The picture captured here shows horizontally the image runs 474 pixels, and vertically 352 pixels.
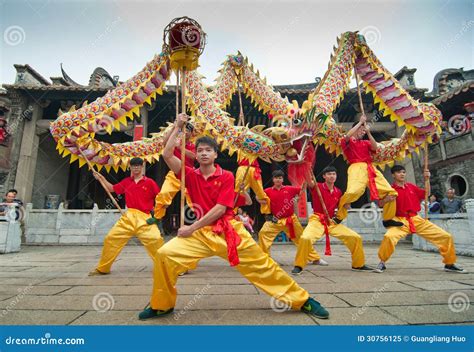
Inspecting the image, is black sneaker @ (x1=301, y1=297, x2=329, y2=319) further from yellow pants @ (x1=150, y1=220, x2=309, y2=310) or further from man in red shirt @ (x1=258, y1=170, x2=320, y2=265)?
man in red shirt @ (x1=258, y1=170, x2=320, y2=265)

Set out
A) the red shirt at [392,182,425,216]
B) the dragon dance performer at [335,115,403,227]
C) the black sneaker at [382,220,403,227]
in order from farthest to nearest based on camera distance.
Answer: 1. the red shirt at [392,182,425,216]
2. the black sneaker at [382,220,403,227]
3. the dragon dance performer at [335,115,403,227]

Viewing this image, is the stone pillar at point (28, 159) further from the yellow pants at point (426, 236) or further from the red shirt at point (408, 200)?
the red shirt at point (408, 200)

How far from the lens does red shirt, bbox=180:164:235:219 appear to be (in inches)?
93.7

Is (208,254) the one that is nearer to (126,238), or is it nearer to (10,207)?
(126,238)

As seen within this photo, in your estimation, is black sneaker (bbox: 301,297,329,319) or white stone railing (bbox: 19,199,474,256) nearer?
black sneaker (bbox: 301,297,329,319)

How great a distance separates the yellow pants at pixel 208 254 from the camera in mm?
2051

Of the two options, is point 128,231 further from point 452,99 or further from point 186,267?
point 452,99

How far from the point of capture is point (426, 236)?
4.10 meters

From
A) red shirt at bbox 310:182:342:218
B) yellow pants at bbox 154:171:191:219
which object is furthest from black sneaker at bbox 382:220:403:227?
yellow pants at bbox 154:171:191:219

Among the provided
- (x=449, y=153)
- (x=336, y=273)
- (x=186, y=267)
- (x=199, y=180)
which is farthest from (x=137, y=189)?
(x=449, y=153)

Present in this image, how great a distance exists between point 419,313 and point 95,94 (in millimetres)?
9364

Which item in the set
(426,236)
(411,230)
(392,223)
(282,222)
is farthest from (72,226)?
(426,236)

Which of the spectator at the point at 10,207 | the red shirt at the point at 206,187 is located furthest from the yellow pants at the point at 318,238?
Result: the spectator at the point at 10,207

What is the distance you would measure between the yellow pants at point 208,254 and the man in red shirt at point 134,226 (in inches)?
67.6
